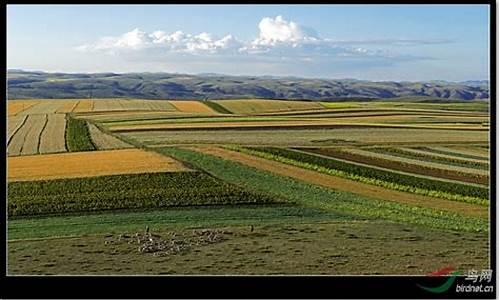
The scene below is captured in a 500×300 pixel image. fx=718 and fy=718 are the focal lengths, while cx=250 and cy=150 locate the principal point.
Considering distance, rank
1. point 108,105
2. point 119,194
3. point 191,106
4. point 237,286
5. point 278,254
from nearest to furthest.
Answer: point 237,286 → point 278,254 → point 119,194 → point 108,105 → point 191,106

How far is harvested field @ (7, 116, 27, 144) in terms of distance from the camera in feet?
21.5

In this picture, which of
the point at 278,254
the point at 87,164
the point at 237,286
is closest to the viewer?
the point at 237,286

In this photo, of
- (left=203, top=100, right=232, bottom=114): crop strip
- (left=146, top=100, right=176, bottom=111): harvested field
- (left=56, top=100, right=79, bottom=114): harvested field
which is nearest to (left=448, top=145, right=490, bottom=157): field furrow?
(left=203, top=100, right=232, bottom=114): crop strip

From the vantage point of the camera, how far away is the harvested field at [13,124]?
655cm

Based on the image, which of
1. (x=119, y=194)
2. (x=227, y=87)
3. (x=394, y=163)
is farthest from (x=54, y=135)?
(x=394, y=163)

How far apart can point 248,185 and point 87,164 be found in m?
1.51

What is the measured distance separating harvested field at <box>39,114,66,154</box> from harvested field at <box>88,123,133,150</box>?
292mm

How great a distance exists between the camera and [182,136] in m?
6.95

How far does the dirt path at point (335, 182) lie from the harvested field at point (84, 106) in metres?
1.07

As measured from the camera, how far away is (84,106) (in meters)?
6.95

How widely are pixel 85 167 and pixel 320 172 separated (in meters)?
2.20

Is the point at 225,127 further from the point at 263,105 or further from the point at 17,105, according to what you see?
the point at 17,105

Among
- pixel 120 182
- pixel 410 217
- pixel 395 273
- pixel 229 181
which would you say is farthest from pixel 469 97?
pixel 120 182

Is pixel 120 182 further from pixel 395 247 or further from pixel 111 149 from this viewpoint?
pixel 395 247
